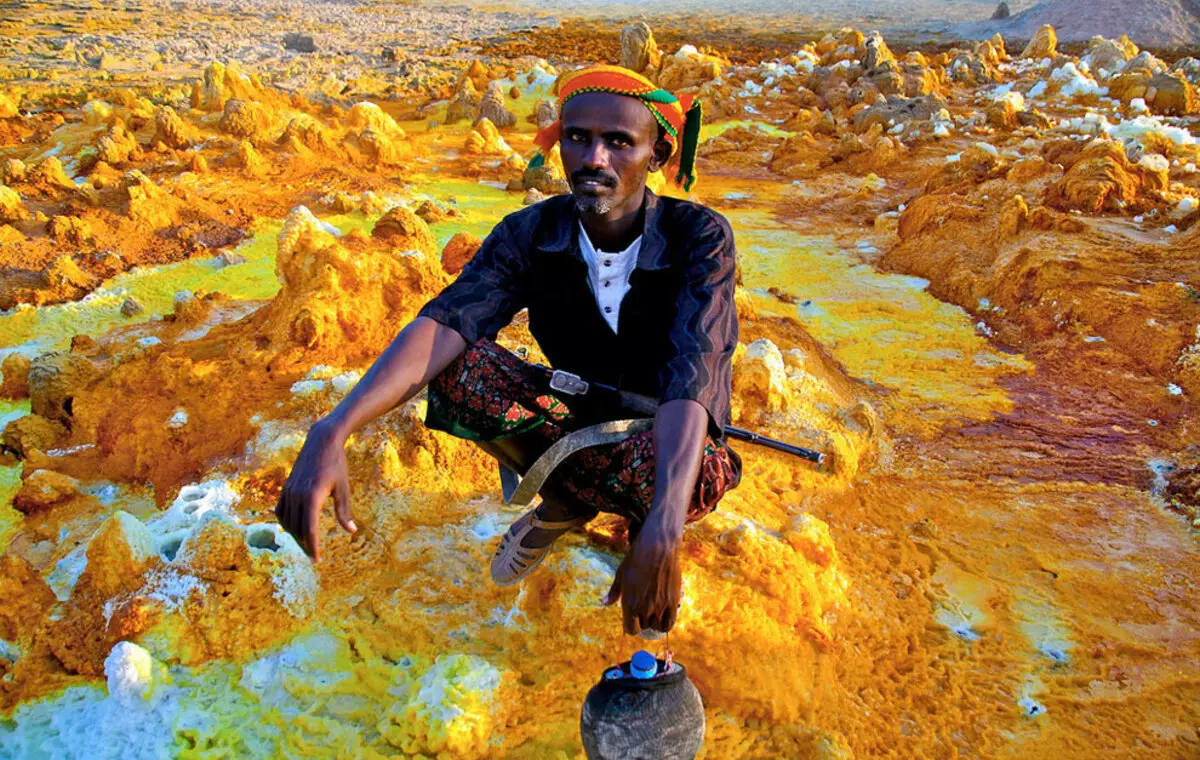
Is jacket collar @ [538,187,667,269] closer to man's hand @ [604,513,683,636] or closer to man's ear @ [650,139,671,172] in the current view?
man's ear @ [650,139,671,172]

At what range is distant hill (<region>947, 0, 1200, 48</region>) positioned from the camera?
1762 cm

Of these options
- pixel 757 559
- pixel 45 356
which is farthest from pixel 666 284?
pixel 45 356

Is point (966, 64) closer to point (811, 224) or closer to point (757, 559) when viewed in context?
point (811, 224)

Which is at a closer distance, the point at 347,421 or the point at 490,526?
the point at 347,421

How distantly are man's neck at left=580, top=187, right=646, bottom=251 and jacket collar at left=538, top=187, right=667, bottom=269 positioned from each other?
0.02 meters

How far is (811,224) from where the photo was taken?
648 centimetres

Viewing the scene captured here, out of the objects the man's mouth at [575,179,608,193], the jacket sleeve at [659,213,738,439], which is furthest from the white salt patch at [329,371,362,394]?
the jacket sleeve at [659,213,738,439]

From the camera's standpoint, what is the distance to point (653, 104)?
174 centimetres

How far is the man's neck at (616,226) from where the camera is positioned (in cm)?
184

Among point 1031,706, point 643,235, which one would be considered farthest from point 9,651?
point 1031,706

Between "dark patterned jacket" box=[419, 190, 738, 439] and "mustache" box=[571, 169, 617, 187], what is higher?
"mustache" box=[571, 169, 617, 187]

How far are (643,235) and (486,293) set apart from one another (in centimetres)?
39

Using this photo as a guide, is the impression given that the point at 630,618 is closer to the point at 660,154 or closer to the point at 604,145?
the point at 604,145

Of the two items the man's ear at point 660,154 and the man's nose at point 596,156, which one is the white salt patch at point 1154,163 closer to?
the man's ear at point 660,154
